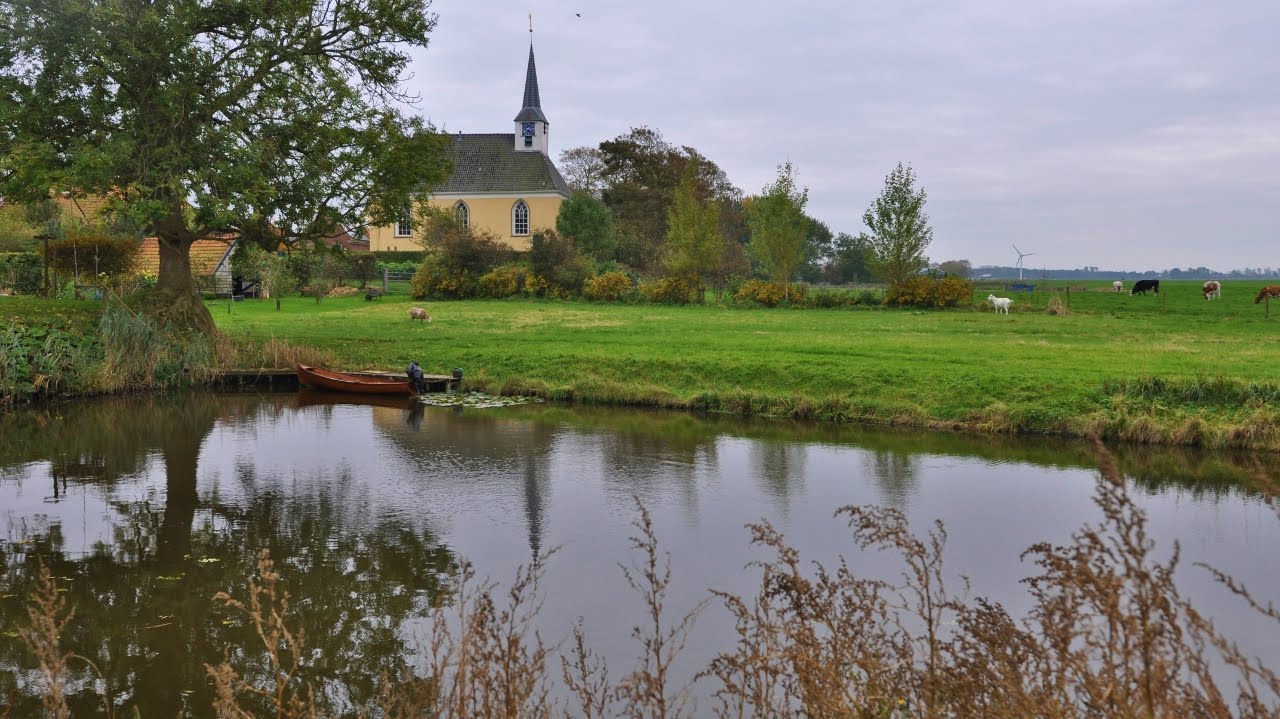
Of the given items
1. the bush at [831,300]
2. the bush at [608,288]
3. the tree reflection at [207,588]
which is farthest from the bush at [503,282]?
the tree reflection at [207,588]

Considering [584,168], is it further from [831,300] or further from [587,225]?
[831,300]

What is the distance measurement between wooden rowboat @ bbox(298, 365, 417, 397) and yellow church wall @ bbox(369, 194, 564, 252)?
4457cm

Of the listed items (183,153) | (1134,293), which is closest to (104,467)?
(183,153)

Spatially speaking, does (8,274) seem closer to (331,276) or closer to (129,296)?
(129,296)

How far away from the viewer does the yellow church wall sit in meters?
65.1

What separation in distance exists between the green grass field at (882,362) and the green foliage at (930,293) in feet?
15.0

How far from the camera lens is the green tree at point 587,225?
171ft

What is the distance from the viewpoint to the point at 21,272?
3003 centimetres

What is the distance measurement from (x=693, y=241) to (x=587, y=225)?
1390cm

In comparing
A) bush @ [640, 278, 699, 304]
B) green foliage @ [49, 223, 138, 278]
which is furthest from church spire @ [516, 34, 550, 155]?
green foliage @ [49, 223, 138, 278]

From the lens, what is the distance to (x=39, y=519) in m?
10.6

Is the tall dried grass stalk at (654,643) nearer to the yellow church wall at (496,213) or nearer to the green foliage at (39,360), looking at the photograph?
the green foliage at (39,360)

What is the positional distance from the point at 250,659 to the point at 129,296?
18935 millimetres

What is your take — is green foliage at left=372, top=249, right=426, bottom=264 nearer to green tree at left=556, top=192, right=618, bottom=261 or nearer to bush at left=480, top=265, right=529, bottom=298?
green tree at left=556, top=192, right=618, bottom=261
